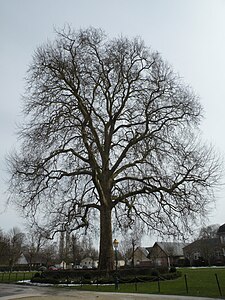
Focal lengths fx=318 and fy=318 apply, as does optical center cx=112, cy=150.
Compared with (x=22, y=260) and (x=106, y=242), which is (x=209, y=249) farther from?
(x=22, y=260)

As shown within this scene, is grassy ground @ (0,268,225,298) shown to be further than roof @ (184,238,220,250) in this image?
No

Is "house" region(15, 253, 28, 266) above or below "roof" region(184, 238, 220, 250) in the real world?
above

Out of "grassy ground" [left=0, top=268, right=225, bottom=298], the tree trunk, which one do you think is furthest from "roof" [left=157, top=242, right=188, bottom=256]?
"grassy ground" [left=0, top=268, right=225, bottom=298]

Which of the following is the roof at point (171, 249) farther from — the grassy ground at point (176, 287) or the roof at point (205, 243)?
the grassy ground at point (176, 287)

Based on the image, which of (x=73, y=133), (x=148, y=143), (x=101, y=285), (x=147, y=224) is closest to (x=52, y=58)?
(x=73, y=133)

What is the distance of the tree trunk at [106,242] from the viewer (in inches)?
935

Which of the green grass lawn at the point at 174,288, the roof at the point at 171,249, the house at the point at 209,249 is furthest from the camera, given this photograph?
the roof at the point at 171,249

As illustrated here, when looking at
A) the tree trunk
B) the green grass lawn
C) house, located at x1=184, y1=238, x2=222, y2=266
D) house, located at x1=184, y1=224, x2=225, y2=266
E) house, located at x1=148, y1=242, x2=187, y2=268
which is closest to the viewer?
the green grass lawn

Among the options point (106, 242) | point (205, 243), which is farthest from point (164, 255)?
point (106, 242)

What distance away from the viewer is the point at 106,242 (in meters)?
24.0

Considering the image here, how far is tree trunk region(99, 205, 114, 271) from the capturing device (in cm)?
2375

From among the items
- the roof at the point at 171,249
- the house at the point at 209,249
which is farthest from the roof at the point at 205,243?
the roof at the point at 171,249

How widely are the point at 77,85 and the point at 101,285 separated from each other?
15.0 meters

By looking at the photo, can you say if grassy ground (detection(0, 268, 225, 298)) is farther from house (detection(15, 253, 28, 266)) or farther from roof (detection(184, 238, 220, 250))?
house (detection(15, 253, 28, 266))
